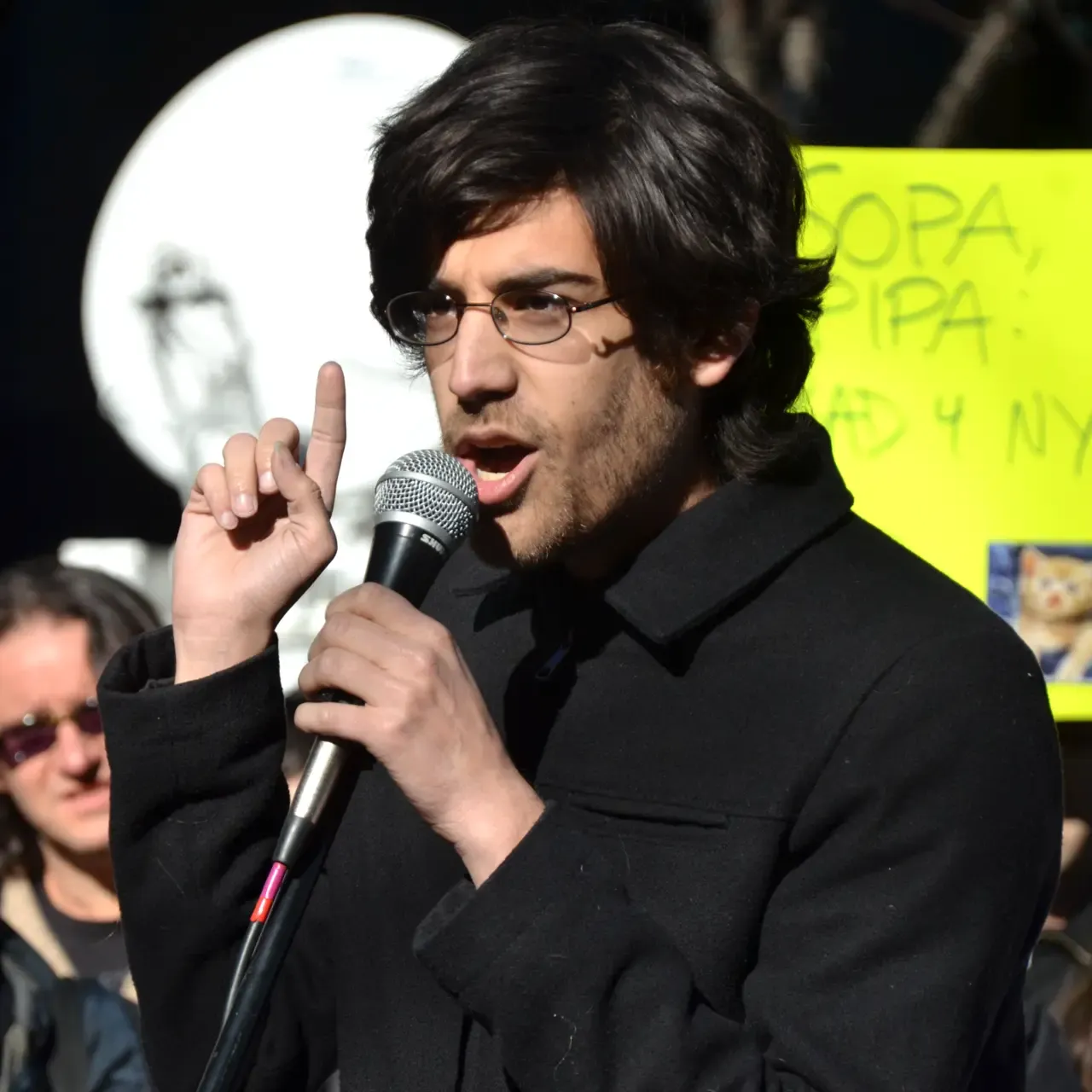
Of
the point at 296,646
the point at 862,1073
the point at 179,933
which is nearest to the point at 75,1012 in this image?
the point at 296,646

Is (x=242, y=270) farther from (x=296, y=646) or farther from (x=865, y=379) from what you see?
(x=865, y=379)

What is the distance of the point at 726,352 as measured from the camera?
6.70 feet

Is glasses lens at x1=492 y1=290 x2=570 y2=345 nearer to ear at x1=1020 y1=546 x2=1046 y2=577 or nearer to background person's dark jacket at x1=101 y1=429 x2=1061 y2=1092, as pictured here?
background person's dark jacket at x1=101 y1=429 x2=1061 y2=1092

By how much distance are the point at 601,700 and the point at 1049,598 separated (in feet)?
4.31

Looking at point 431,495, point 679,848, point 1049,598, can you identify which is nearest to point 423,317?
point 431,495

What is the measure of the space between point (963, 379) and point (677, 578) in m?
1.24

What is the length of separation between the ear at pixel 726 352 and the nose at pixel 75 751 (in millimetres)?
1657

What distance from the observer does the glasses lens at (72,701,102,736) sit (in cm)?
319

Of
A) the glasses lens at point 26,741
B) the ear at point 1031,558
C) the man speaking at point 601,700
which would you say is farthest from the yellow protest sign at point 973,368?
the glasses lens at point 26,741

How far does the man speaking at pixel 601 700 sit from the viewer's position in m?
1.52

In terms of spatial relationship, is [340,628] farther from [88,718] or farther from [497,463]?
[88,718]

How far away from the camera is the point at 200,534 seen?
1.82 meters

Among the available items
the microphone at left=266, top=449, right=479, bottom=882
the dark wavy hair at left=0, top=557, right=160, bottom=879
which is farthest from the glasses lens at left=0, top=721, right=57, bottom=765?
the microphone at left=266, top=449, right=479, bottom=882

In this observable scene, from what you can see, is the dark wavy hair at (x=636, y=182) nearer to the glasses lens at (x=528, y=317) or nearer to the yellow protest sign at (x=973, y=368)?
the glasses lens at (x=528, y=317)
